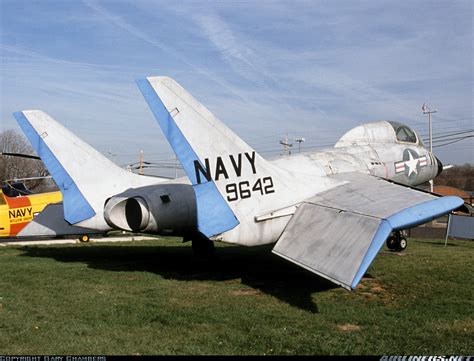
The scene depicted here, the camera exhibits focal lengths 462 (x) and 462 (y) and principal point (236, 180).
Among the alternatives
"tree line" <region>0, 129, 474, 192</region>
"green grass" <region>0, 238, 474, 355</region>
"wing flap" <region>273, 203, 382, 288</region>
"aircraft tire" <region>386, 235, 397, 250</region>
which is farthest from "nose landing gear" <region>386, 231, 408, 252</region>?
"tree line" <region>0, 129, 474, 192</region>

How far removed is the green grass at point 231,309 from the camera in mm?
5426

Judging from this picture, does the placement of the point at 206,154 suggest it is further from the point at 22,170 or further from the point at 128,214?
the point at 22,170

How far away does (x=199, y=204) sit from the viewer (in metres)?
8.05

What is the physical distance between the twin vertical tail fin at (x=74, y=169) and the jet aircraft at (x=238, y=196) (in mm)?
24

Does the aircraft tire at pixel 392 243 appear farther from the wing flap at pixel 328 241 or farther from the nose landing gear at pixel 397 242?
the wing flap at pixel 328 241

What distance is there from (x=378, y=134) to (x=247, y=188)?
20.2ft

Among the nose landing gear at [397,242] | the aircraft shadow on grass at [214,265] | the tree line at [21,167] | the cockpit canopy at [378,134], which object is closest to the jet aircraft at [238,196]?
the aircraft shadow on grass at [214,265]

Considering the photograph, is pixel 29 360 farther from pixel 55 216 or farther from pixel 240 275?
pixel 55 216

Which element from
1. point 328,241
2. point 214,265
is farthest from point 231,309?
point 214,265

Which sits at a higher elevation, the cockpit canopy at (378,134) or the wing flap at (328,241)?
the cockpit canopy at (378,134)

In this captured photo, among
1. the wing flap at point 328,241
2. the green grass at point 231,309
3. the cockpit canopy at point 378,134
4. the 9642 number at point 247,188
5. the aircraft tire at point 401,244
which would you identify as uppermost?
the cockpit canopy at point 378,134

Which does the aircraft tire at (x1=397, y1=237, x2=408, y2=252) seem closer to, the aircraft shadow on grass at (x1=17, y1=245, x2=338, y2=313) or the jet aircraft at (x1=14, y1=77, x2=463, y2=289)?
the jet aircraft at (x1=14, y1=77, x2=463, y2=289)

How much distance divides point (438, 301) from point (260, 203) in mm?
3379

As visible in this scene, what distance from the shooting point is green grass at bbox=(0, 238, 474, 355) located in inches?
214
